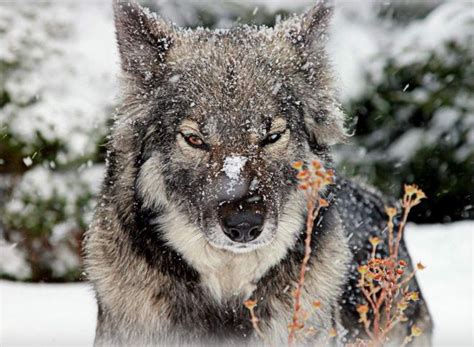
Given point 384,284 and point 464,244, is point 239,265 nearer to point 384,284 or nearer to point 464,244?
point 384,284

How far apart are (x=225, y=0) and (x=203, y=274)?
4738 mm

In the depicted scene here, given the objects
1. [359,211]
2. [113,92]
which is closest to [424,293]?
[359,211]

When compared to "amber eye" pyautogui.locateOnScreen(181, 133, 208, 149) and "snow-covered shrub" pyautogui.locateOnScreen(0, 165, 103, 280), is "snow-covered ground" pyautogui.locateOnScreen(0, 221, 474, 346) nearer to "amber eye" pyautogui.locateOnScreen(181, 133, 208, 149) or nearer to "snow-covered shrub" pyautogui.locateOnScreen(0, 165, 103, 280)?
"snow-covered shrub" pyautogui.locateOnScreen(0, 165, 103, 280)

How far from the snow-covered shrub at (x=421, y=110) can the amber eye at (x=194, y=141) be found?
14.4 feet

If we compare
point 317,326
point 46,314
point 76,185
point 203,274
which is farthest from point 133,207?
point 76,185

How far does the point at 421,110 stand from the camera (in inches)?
294

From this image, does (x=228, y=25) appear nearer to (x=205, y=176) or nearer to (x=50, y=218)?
(x=50, y=218)

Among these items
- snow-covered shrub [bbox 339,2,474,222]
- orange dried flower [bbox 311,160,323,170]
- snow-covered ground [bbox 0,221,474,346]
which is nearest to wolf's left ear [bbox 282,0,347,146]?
orange dried flower [bbox 311,160,323,170]

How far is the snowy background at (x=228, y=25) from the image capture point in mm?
6898

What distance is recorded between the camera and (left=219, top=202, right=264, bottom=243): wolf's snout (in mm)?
2822

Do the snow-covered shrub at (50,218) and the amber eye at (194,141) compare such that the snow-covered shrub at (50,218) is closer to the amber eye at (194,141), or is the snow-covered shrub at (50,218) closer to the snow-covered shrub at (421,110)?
the snow-covered shrub at (421,110)

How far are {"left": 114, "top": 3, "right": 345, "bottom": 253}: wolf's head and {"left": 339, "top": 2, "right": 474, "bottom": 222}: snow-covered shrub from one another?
3968 millimetres

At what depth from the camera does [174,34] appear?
3465mm

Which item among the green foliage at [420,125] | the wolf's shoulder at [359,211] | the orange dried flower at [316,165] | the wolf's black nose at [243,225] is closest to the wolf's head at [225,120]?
the wolf's black nose at [243,225]
